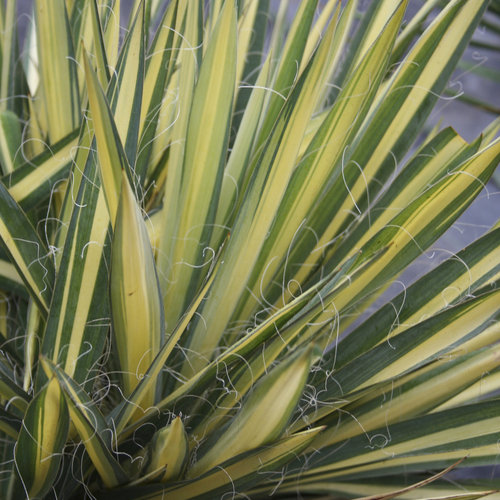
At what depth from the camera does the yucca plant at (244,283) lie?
1.82 ft

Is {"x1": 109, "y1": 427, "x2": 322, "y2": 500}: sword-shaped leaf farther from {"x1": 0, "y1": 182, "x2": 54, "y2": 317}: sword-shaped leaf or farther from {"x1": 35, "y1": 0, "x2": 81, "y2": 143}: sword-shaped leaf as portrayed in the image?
{"x1": 35, "y1": 0, "x2": 81, "y2": 143}: sword-shaped leaf

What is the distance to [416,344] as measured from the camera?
0.64 m

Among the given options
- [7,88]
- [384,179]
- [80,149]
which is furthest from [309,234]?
[7,88]

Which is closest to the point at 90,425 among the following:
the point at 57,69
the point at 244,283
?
the point at 244,283

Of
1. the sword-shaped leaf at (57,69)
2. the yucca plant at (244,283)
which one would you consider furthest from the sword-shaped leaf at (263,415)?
the sword-shaped leaf at (57,69)

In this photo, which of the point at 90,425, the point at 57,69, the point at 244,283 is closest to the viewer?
the point at 90,425

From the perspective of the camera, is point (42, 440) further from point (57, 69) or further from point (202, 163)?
point (57, 69)

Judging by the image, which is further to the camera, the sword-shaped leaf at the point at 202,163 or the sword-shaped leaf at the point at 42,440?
the sword-shaped leaf at the point at 202,163

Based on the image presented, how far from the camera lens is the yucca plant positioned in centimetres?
55

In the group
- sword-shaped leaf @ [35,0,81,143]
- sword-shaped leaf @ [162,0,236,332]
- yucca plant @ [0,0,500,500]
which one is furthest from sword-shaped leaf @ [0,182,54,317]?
sword-shaped leaf @ [35,0,81,143]

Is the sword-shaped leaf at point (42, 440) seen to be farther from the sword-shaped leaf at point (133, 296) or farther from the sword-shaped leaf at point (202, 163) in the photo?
the sword-shaped leaf at point (202, 163)

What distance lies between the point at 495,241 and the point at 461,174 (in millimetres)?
83

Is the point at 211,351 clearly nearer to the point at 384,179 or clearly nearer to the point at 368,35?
the point at 384,179

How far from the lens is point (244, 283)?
0.66m
